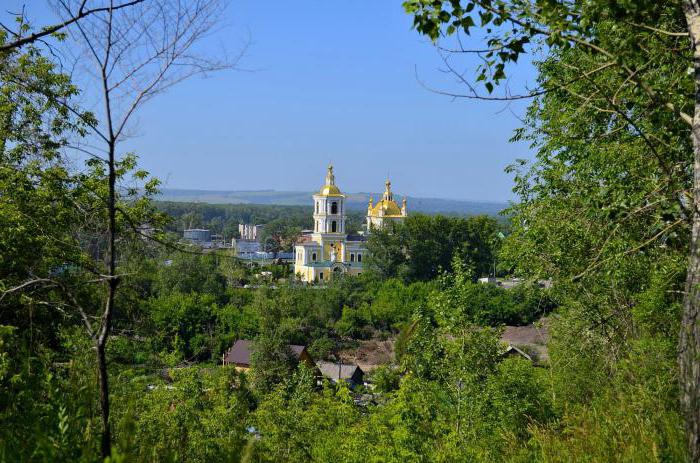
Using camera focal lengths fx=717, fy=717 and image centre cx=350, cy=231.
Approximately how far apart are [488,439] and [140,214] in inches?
234

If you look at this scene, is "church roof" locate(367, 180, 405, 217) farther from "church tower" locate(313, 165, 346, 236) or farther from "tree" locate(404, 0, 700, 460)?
"tree" locate(404, 0, 700, 460)

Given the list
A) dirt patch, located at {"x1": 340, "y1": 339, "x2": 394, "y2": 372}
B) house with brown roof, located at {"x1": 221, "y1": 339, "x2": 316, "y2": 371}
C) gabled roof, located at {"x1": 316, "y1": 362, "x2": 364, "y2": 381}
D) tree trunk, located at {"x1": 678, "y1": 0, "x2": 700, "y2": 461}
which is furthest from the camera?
dirt patch, located at {"x1": 340, "y1": 339, "x2": 394, "y2": 372}

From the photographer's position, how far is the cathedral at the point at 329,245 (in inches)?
2384

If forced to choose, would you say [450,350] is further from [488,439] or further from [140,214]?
[140,214]

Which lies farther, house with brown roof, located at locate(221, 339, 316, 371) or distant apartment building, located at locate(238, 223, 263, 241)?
distant apartment building, located at locate(238, 223, 263, 241)

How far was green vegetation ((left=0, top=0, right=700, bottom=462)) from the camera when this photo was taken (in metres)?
3.68

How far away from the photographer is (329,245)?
62.0m

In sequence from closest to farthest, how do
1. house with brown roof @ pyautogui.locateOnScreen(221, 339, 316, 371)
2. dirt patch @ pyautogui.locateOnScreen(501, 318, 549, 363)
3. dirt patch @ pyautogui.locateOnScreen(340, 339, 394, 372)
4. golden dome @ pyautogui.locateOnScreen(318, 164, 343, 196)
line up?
house with brown roof @ pyautogui.locateOnScreen(221, 339, 316, 371) → dirt patch @ pyautogui.locateOnScreen(501, 318, 549, 363) → dirt patch @ pyautogui.locateOnScreen(340, 339, 394, 372) → golden dome @ pyautogui.locateOnScreen(318, 164, 343, 196)

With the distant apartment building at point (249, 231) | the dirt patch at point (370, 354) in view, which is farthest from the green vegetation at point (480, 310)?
the distant apartment building at point (249, 231)

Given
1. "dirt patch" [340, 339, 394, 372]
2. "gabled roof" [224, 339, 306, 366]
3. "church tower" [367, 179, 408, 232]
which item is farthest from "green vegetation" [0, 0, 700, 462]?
"church tower" [367, 179, 408, 232]

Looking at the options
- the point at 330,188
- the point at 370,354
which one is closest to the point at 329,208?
the point at 330,188

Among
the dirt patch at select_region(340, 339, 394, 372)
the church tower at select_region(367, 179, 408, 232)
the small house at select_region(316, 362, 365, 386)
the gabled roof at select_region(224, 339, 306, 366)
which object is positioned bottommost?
the dirt patch at select_region(340, 339, 394, 372)

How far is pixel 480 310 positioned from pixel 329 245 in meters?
52.1

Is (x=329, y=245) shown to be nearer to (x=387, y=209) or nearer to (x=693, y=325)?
(x=387, y=209)
